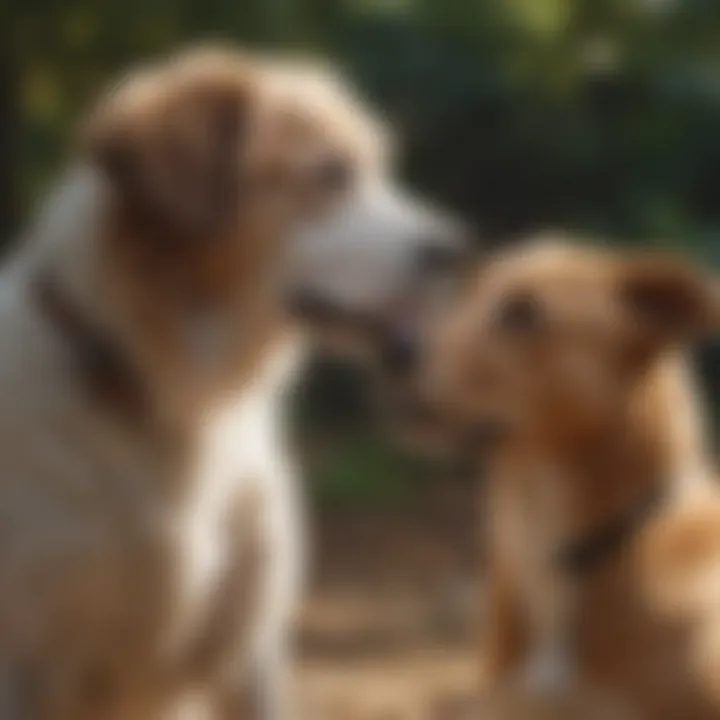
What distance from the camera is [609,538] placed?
1345 millimetres

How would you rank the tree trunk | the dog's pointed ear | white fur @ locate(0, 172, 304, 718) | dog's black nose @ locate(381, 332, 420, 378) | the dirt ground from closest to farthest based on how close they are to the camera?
white fur @ locate(0, 172, 304, 718), dog's black nose @ locate(381, 332, 420, 378), the dog's pointed ear, the dirt ground, the tree trunk

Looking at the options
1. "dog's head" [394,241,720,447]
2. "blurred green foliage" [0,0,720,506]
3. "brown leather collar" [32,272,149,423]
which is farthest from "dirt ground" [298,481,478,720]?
"brown leather collar" [32,272,149,423]

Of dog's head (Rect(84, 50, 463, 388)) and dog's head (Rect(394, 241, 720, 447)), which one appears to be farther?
dog's head (Rect(394, 241, 720, 447))

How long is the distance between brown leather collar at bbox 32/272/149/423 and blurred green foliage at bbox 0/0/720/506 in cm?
103

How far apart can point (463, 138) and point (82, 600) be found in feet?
4.70

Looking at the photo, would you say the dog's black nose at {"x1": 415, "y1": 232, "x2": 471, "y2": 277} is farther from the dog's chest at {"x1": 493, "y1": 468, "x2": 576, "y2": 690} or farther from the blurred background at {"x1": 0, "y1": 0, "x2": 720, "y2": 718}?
the blurred background at {"x1": 0, "y1": 0, "x2": 720, "y2": 718}

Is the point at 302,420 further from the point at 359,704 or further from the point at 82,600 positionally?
the point at 82,600

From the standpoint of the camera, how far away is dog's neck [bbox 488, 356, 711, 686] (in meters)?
1.33

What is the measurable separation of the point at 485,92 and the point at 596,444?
1.14 meters

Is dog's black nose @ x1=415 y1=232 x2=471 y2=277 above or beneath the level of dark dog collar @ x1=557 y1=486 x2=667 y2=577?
above

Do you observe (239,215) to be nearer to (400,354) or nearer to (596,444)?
(400,354)

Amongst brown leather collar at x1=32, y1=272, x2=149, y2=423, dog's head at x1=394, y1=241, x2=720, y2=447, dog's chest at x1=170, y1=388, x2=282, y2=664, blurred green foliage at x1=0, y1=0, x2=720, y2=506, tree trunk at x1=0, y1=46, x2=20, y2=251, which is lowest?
dog's chest at x1=170, y1=388, x2=282, y2=664

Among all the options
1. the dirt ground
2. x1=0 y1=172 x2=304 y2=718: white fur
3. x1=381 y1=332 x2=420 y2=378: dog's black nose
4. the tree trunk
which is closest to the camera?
x1=0 y1=172 x2=304 y2=718: white fur

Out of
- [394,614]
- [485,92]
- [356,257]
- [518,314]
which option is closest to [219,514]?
[356,257]
